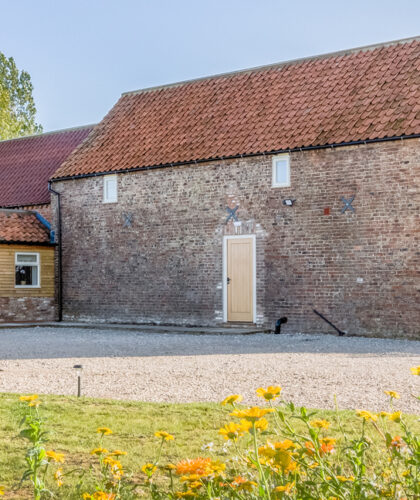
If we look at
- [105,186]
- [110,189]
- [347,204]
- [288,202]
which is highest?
[105,186]

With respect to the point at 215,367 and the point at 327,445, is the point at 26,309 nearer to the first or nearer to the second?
the point at 215,367

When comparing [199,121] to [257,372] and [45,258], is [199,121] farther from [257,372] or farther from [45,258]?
[257,372]

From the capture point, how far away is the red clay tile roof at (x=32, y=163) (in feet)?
85.5

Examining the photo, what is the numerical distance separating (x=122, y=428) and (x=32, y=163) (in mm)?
23073

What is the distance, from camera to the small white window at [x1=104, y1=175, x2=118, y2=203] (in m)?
21.7

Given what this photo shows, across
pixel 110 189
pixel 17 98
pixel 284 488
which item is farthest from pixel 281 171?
pixel 17 98

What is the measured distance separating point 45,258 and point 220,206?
23.0 ft

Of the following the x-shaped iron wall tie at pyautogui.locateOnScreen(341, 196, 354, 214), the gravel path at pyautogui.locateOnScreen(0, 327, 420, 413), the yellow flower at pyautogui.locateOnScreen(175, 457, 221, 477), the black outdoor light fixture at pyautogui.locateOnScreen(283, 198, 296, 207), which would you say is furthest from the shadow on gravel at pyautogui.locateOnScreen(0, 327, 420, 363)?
the yellow flower at pyautogui.locateOnScreen(175, 457, 221, 477)

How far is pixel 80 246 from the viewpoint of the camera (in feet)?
73.5

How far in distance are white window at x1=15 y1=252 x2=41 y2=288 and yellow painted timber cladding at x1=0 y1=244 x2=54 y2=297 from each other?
5.1 inches

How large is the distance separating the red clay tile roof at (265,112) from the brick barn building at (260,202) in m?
0.05

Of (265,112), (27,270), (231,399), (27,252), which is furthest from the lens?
(27,270)

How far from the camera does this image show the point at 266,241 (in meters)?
18.5

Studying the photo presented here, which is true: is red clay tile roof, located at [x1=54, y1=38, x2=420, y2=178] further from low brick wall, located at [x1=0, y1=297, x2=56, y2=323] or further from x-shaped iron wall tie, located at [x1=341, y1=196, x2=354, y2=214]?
low brick wall, located at [x1=0, y1=297, x2=56, y2=323]
